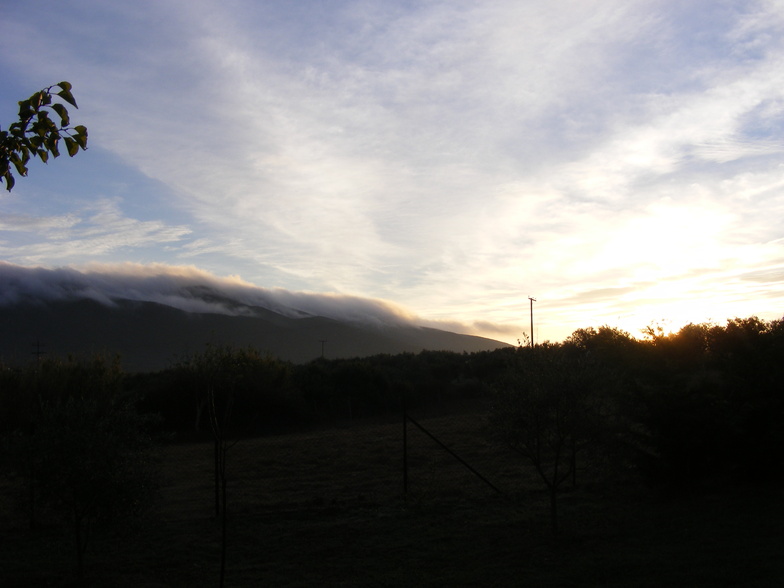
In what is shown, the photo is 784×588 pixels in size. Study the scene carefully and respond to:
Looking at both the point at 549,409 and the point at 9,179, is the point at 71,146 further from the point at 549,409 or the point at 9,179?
the point at 549,409

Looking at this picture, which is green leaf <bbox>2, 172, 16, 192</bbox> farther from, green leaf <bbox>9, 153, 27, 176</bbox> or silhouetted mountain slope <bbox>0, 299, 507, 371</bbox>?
silhouetted mountain slope <bbox>0, 299, 507, 371</bbox>

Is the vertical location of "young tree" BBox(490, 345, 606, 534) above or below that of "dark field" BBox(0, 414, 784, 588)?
above

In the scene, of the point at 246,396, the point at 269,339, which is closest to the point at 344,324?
the point at 269,339

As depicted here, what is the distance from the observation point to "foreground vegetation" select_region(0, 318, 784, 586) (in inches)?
319

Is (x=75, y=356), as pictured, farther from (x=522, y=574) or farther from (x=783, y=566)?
(x=783, y=566)

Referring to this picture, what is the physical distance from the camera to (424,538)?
10.3m

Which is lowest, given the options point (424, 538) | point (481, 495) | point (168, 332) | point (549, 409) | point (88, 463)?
Answer: point (424, 538)

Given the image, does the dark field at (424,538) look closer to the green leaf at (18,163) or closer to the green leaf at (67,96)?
the green leaf at (18,163)

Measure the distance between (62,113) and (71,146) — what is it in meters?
0.18

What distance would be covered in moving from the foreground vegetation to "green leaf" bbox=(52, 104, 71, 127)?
4542 mm

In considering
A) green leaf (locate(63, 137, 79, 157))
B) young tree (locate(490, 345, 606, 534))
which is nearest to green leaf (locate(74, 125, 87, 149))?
green leaf (locate(63, 137, 79, 157))

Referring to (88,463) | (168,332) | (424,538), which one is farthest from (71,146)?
(168,332)

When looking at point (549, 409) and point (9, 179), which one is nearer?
point (9, 179)

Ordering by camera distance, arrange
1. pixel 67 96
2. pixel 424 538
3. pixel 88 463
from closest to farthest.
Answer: pixel 67 96 < pixel 88 463 < pixel 424 538
